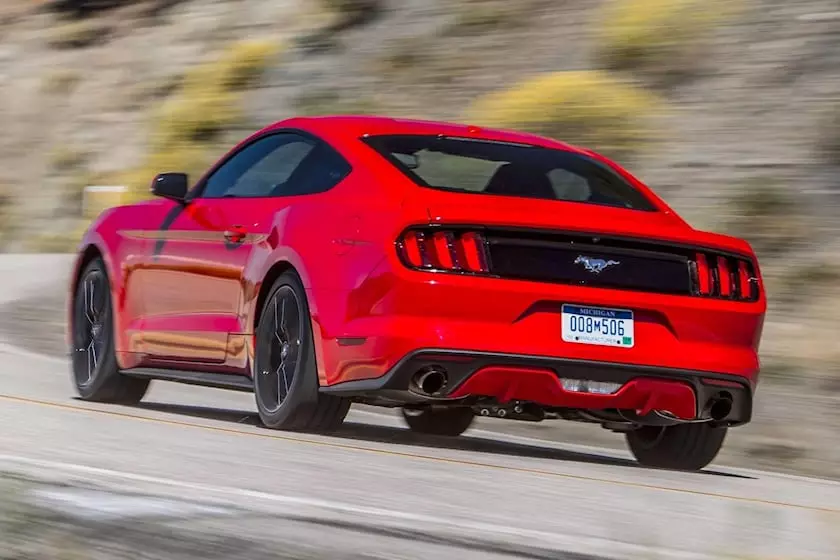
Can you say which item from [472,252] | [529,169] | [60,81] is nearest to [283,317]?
[472,252]

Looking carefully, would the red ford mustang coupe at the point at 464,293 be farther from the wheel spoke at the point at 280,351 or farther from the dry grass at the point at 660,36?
the dry grass at the point at 660,36

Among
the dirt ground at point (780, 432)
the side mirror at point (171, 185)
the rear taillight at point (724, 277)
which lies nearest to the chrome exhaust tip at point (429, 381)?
the rear taillight at point (724, 277)

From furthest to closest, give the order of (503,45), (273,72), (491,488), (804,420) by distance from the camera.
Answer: (273,72) < (503,45) < (804,420) < (491,488)

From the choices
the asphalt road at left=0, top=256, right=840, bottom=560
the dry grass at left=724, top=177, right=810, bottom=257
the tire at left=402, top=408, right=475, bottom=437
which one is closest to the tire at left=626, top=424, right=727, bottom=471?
the asphalt road at left=0, top=256, right=840, bottom=560

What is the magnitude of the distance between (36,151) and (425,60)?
12212 millimetres

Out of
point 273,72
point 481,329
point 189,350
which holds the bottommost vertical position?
Answer: point 273,72

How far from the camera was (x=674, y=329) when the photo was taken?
7.95 meters

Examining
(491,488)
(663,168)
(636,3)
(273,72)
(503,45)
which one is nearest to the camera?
(491,488)

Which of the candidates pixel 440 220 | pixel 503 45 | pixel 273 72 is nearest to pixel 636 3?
pixel 503 45

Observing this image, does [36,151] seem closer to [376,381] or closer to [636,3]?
[636,3]

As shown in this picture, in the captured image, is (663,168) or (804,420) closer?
(804,420)

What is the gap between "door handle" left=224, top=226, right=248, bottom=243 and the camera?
8.75 m

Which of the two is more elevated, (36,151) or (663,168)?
(663,168)

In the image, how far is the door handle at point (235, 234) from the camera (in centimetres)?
875
